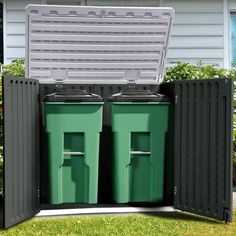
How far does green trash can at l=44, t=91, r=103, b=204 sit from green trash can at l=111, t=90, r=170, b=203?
197 millimetres

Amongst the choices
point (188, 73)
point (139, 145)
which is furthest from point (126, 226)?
point (188, 73)

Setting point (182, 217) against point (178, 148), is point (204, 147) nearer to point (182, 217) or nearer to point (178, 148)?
Answer: point (178, 148)

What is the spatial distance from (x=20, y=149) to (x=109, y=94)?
3.85 ft

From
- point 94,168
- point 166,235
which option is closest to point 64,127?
point 94,168

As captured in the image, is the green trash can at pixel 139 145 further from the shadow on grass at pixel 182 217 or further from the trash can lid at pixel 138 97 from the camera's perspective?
the shadow on grass at pixel 182 217

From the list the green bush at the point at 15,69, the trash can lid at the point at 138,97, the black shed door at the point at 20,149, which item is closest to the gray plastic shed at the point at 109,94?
the black shed door at the point at 20,149

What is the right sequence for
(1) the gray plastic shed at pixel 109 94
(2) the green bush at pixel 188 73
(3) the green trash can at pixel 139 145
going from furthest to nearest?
(2) the green bush at pixel 188 73 < (3) the green trash can at pixel 139 145 < (1) the gray plastic shed at pixel 109 94

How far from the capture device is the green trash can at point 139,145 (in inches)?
180

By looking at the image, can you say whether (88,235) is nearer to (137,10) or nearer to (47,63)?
(47,63)

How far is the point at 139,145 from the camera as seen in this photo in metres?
4.64

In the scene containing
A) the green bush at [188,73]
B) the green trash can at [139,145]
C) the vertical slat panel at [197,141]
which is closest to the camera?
the vertical slat panel at [197,141]

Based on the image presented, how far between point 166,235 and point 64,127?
133cm

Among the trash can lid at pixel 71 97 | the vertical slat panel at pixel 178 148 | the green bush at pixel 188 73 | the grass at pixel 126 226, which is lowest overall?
the grass at pixel 126 226

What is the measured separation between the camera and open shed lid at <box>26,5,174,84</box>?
15.1ft
